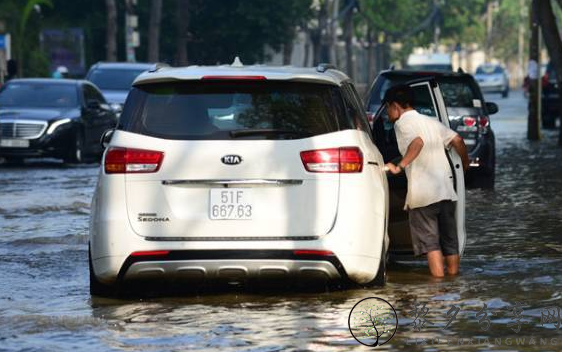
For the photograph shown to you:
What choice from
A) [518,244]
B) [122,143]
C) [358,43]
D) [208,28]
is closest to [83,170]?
[518,244]

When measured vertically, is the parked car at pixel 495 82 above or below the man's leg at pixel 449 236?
below

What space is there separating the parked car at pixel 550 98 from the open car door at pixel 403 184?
27942mm

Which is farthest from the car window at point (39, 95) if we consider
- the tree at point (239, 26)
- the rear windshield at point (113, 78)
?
the tree at point (239, 26)

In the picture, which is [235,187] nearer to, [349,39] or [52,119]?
[52,119]

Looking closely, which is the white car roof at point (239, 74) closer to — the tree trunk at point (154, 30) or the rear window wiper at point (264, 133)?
the rear window wiper at point (264, 133)

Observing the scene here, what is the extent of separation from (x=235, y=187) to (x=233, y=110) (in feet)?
1.77

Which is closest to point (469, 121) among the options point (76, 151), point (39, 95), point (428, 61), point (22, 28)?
point (76, 151)

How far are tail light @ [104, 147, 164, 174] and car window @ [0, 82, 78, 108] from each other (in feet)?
59.8

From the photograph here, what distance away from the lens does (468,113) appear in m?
21.0

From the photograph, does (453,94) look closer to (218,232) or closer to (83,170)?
(83,170)

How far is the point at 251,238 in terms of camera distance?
32.6 ft

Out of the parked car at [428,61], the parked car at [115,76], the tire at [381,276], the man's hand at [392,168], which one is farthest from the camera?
the parked car at [428,61]

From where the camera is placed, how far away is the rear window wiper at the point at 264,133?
1005 cm

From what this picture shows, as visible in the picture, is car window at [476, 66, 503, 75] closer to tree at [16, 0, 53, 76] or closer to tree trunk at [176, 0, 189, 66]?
tree trunk at [176, 0, 189, 66]
